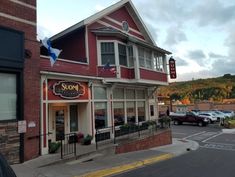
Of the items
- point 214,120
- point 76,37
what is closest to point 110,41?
point 76,37

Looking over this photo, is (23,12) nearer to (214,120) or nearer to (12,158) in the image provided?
(12,158)

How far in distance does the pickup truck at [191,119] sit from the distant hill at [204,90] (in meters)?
34.8

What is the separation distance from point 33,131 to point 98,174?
134 inches

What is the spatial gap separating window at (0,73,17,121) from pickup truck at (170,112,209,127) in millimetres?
28030

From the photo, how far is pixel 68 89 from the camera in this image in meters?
13.1

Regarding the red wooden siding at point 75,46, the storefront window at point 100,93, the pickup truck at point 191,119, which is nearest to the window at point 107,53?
the red wooden siding at point 75,46

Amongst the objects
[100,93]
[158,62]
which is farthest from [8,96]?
[158,62]

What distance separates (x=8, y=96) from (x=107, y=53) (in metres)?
7.09

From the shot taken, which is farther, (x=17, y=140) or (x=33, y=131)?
(x=33, y=131)

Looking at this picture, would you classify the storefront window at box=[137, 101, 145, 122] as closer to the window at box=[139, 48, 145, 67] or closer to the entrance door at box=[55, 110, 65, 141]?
the window at box=[139, 48, 145, 67]

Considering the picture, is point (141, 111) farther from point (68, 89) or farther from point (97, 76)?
point (68, 89)

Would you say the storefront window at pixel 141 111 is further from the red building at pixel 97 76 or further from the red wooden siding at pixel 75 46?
the red wooden siding at pixel 75 46

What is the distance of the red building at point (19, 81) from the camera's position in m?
9.90

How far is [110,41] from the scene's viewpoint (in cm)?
1575
